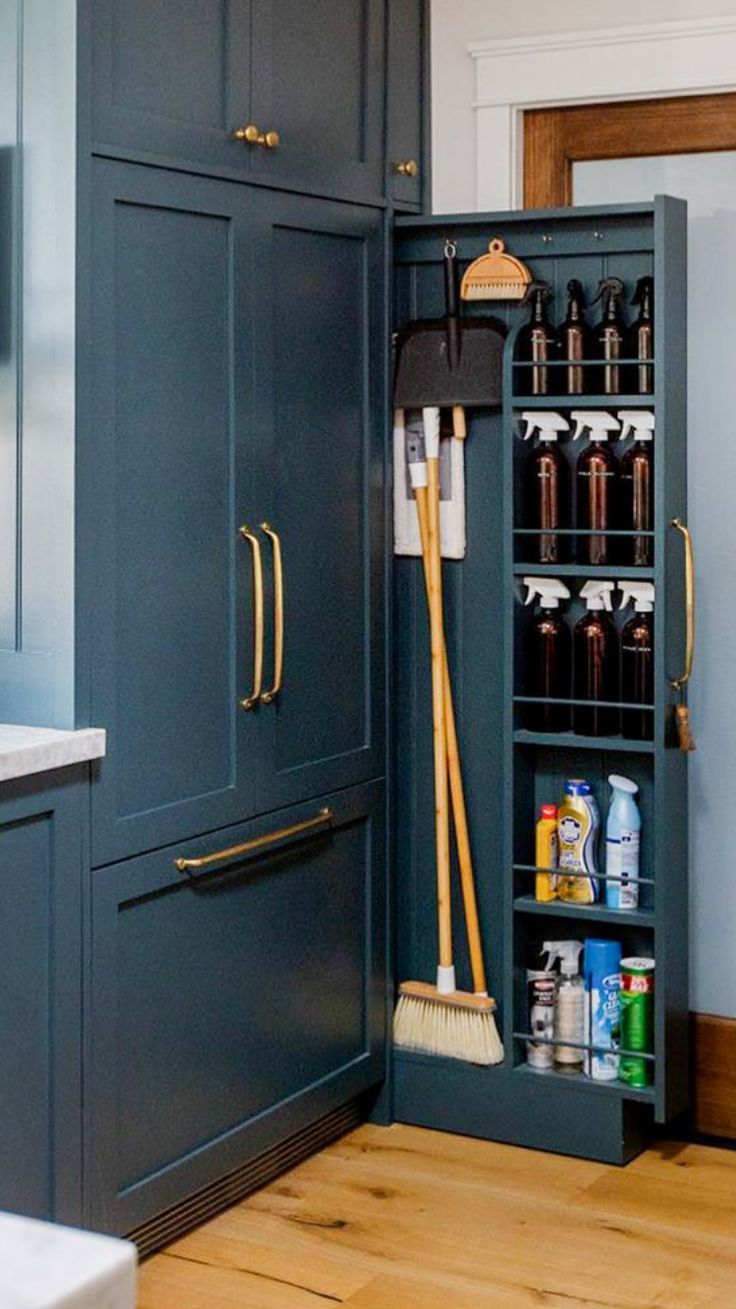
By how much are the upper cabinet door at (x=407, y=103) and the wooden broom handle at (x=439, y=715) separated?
577 mm

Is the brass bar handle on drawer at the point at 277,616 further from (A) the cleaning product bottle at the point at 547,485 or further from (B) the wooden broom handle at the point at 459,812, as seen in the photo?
(A) the cleaning product bottle at the point at 547,485

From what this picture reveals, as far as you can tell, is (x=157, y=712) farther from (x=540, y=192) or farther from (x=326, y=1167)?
(x=540, y=192)

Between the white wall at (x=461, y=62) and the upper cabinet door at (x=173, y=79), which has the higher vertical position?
the white wall at (x=461, y=62)

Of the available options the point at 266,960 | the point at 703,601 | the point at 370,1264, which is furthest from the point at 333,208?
the point at 370,1264

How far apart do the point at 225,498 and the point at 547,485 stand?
66 centimetres

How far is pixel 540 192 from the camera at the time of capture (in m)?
3.46

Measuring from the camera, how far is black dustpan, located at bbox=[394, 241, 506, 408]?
3.30 meters

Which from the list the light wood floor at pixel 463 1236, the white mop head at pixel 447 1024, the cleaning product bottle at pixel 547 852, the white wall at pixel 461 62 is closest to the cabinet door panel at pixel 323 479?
the white wall at pixel 461 62

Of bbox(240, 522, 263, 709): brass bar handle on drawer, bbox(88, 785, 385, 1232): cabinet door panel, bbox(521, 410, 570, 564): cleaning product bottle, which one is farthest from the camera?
bbox(521, 410, 570, 564): cleaning product bottle

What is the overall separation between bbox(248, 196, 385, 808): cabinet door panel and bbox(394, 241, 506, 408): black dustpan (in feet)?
0.20

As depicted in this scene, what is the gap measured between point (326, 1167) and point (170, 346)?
1.57m

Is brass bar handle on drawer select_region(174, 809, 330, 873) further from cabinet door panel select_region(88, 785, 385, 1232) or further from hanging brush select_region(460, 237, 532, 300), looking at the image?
hanging brush select_region(460, 237, 532, 300)

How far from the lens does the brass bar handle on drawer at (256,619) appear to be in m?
2.97

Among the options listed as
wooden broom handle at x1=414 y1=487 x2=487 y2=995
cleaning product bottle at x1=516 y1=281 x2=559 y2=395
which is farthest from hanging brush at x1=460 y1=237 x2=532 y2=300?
wooden broom handle at x1=414 y1=487 x2=487 y2=995
